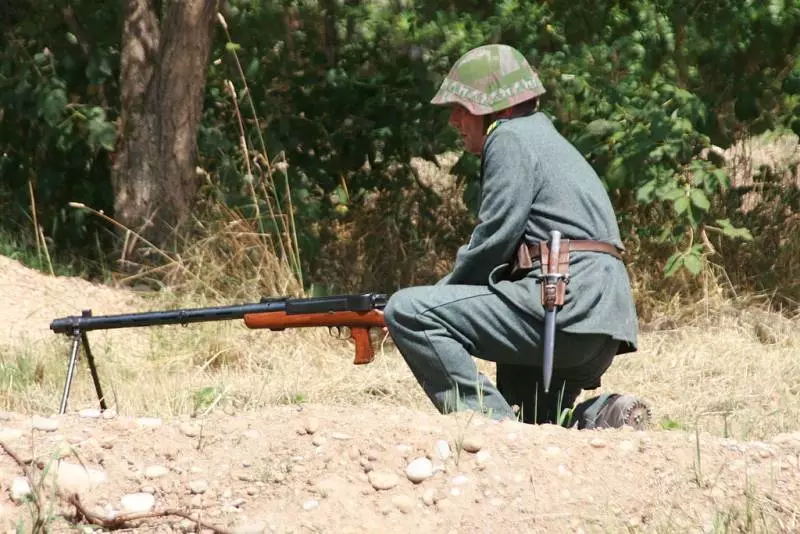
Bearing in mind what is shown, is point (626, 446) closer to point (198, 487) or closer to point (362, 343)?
point (198, 487)

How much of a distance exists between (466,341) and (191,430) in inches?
37.8

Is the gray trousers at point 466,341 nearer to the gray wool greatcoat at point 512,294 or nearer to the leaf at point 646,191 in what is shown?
the gray wool greatcoat at point 512,294

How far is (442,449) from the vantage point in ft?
11.9

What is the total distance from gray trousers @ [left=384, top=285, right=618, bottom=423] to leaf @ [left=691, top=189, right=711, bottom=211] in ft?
7.39

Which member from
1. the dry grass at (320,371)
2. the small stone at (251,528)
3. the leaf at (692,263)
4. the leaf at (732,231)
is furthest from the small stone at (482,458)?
the leaf at (732,231)

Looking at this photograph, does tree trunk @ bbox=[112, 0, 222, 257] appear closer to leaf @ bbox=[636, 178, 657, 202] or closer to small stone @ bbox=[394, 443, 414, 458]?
leaf @ bbox=[636, 178, 657, 202]

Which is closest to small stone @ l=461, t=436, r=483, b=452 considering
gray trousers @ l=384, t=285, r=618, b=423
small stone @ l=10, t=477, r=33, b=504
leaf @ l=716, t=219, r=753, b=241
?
gray trousers @ l=384, t=285, r=618, b=423

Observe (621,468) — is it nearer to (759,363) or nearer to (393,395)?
(393,395)

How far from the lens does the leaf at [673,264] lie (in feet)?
22.1

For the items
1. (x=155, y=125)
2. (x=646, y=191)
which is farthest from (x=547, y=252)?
(x=155, y=125)

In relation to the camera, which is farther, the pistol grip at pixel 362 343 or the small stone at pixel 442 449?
the pistol grip at pixel 362 343

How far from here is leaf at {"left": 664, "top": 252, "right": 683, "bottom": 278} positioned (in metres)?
6.75

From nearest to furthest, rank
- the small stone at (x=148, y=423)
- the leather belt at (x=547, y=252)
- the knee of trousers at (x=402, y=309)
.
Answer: the small stone at (x=148, y=423)
the leather belt at (x=547, y=252)
the knee of trousers at (x=402, y=309)

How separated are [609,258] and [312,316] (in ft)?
3.70
